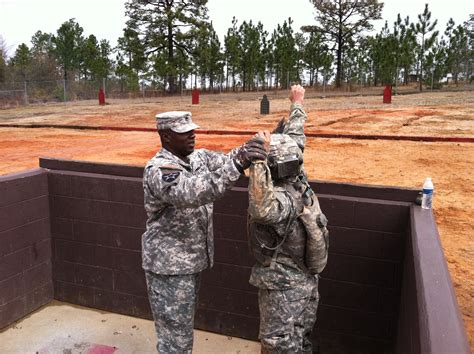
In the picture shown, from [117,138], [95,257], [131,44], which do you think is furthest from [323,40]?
[95,257]

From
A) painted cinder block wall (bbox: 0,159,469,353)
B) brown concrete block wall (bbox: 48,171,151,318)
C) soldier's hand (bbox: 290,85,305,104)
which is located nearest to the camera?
soldier's hand (bbox: 290,85,305,104)

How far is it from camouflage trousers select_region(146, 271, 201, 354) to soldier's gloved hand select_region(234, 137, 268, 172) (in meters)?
0.97

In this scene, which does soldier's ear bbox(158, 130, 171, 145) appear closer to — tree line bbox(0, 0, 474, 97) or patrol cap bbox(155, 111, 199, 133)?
patrol cap bbox(155, 111, 199, 133)

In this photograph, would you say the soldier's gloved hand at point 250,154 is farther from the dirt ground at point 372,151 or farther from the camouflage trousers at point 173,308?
the dirt ground at point 372,151

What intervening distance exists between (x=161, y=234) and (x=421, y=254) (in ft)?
5.21

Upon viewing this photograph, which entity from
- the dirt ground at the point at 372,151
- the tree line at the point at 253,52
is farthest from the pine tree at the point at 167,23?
the dirt ground at the point at 372,151

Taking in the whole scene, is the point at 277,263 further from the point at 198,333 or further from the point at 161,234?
the point at 198,333

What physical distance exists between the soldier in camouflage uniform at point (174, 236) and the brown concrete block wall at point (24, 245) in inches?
85.5

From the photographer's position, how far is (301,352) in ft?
9.70

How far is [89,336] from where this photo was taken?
4.52 meters

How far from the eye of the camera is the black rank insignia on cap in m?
2.63

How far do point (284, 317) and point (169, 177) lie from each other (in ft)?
3.61

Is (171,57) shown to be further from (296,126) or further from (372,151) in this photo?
(296,126)

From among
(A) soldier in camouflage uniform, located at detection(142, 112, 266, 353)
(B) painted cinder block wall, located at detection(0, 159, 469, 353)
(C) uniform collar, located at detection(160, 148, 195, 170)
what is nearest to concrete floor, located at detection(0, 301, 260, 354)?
(B) painted cinder block wall, located at detection(0, 159, 469, 353)
